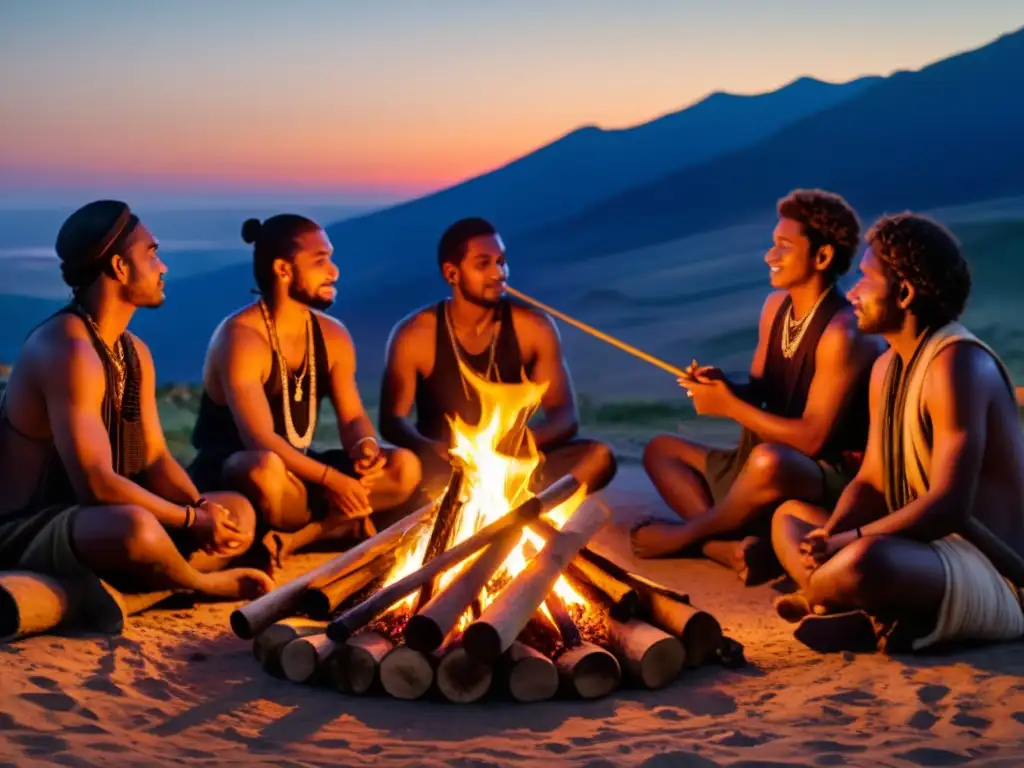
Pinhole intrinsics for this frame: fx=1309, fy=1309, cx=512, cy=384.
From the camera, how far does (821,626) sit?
4812 mm

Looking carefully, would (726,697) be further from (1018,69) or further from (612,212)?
(1018,69)

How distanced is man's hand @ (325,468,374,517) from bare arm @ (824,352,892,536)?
2443 mm

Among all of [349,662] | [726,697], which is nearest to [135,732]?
[349,662]

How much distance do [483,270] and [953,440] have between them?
2990 mm

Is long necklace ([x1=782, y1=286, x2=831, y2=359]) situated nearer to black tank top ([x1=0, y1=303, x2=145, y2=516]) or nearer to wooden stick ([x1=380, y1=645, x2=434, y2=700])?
wooden stick ([x1=380, y1=645, x2=434, y2=700])

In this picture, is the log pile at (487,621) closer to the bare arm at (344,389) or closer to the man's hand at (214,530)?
the man's hand at (214,530)

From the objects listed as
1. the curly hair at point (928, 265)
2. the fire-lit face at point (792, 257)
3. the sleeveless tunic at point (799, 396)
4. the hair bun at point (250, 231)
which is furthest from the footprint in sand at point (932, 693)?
the hair bun at point (250, 231)

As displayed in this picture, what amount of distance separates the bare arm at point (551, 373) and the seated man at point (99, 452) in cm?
205

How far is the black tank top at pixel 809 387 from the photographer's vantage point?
619cm

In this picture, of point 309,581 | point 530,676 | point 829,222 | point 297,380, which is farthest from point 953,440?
point 297,380

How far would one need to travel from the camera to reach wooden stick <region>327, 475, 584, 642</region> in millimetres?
4359

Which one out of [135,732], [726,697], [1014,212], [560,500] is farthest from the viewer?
[1014,212]

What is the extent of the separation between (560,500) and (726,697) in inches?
46.7

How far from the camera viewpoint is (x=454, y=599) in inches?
173
